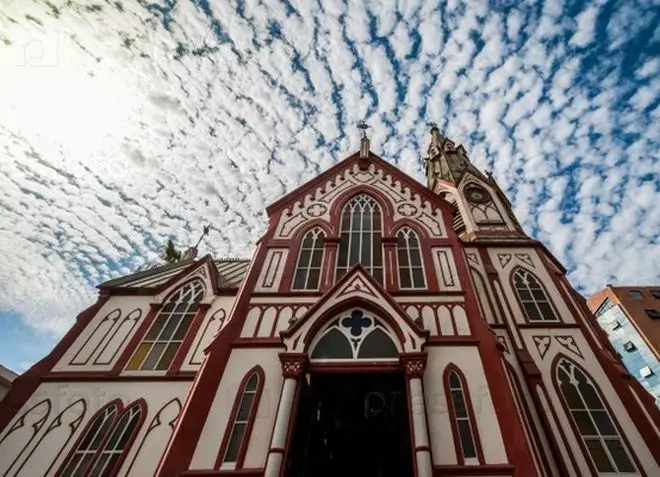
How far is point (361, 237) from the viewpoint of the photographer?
1489 centimetres

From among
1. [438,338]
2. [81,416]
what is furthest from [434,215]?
[81,416]

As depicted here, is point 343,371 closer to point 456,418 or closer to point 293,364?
point 293,364

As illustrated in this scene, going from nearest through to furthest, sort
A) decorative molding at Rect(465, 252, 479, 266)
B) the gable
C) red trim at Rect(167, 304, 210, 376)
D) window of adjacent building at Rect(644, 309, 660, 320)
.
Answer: red trim at Rect(167, 304, 210, 376)
the gable
decorative molding at Rect(465, 252, 479, 266)
window of adjacent building at Rect(644, 309, 660, 320)

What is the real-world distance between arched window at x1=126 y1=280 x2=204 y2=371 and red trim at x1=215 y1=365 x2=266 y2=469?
406 cm

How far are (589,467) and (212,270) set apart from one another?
1514 cm

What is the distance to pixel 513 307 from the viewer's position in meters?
14.3

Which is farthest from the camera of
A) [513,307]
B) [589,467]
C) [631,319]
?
[631,319]

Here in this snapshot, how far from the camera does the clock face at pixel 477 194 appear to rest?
2111cm

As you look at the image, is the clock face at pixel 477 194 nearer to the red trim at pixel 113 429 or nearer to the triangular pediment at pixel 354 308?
the triangular pediment at pixel 354 308

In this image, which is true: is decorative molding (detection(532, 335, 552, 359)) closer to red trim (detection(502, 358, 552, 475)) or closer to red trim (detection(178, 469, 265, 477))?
red trim (detection(502, 358, 552, 475))

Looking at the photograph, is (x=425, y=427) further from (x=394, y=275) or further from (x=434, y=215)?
(x=434, y=215)

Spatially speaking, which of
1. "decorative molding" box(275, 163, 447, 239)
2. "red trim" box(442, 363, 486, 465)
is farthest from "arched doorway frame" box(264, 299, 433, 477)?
"decorative molding" box(275, 163, 447, 239)

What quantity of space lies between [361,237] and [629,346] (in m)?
47.7

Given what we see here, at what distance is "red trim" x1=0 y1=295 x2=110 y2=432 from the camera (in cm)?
1138
